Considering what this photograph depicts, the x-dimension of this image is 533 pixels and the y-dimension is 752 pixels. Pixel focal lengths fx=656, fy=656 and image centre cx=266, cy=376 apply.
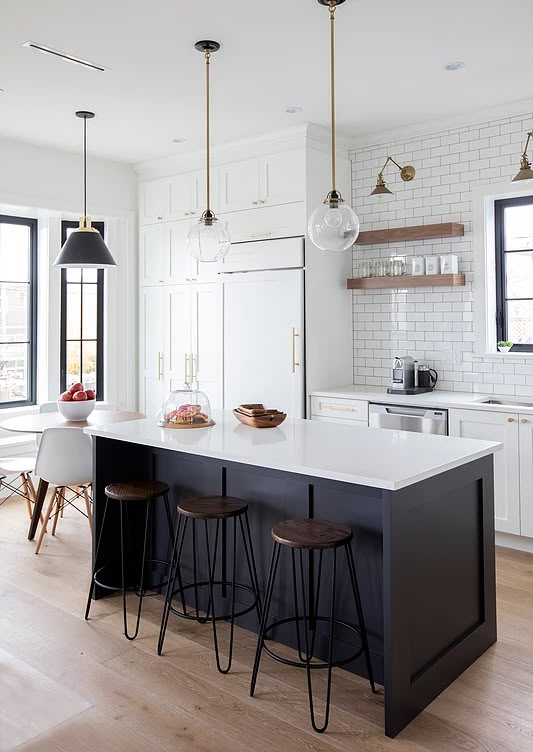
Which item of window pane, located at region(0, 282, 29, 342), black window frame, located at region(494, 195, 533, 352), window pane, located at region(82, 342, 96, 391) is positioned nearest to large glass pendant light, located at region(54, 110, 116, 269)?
window pane, located at region(0, 282, 29, 342)

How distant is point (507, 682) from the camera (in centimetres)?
261

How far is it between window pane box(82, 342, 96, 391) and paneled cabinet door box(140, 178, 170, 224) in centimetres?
129

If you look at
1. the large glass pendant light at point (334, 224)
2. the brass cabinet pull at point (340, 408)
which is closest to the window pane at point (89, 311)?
the brass cabinet pull at point (340, 408)

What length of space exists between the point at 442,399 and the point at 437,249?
4.03ft

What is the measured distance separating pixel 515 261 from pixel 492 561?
2.57 meters

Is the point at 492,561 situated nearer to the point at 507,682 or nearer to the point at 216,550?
the point at 507,682

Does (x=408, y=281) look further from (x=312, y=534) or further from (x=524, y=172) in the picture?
(x=312, y=534)

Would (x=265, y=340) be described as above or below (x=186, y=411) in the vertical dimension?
above

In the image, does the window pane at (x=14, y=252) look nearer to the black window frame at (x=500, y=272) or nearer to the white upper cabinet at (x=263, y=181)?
the white upper cabinet at (x=263, y=181)

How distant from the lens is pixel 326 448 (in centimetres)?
275

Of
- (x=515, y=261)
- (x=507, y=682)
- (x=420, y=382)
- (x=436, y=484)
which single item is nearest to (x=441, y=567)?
(x=436, y=484)

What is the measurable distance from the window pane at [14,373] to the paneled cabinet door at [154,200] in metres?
1.65

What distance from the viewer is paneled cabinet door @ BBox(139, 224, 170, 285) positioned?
19.8 feet

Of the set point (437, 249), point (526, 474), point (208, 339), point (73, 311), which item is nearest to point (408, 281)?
point (437, 249)
